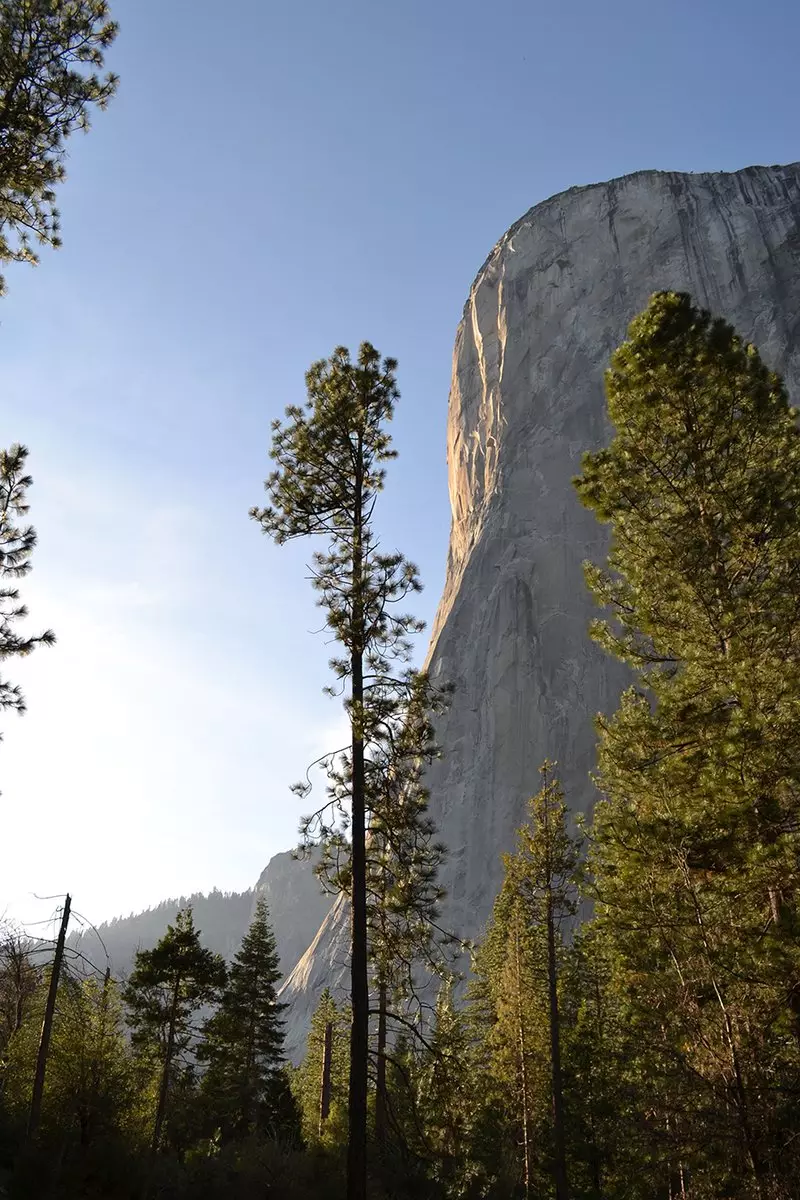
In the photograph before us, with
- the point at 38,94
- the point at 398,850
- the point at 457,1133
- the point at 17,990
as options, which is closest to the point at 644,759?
the point at 398,850

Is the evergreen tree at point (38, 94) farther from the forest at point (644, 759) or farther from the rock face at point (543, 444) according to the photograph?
the rock face at point (543, 444)

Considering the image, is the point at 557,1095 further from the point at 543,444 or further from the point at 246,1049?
the point at 543,444

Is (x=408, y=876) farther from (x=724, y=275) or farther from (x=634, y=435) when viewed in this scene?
(x=724, y=275)

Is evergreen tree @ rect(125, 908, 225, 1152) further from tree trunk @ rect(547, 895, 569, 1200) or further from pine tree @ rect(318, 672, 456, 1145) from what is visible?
pine tree @ rect(318, 672, 456, 1145)

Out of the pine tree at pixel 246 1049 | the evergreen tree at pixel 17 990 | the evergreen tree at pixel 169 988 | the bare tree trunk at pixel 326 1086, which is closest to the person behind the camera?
the evergreen tree at pixel 169 988

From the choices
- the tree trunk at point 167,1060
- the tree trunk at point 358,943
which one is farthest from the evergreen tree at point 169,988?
the tree trunk at point 358,943

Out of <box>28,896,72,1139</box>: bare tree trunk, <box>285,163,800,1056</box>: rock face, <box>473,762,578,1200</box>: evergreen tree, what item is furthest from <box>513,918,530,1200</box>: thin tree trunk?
<box>285,163,800,1056</box>: rock face
